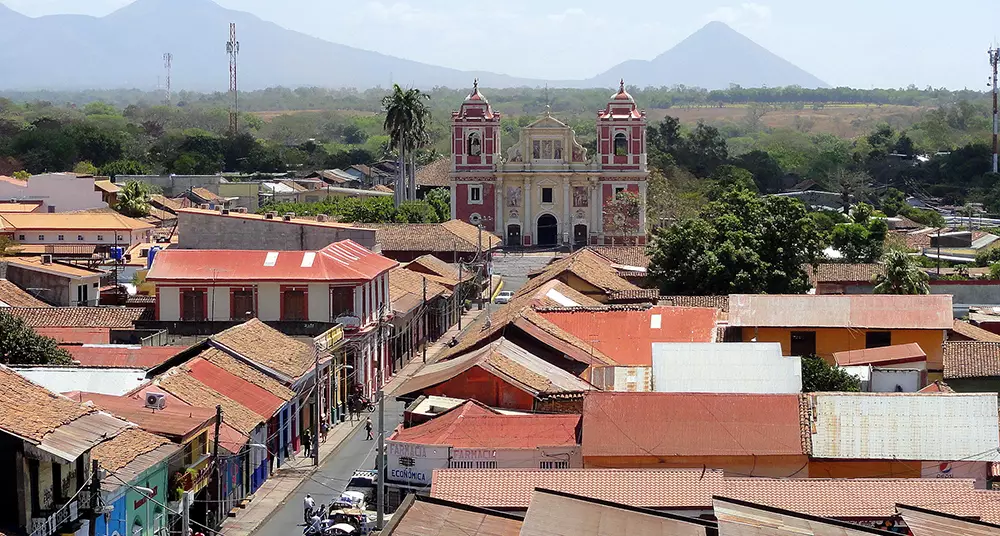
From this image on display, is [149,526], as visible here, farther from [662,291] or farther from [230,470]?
[662,291]

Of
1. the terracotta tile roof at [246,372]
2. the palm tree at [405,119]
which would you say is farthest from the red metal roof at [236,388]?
the palm tree at [405,119]

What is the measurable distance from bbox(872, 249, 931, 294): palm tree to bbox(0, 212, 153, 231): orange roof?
3097 centimetres

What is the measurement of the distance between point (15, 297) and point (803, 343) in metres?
20.8

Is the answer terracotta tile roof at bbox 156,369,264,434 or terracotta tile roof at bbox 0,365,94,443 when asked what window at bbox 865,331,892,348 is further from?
terracotta tile roof at bbox 0,365,94,443

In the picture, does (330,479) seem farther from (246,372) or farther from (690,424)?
(690,424)

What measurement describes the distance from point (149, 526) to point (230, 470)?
482 centimetres

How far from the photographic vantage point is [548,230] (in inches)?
3693

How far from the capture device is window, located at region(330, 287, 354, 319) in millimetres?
39875

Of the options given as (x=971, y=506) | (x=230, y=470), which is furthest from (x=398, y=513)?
(x=230, y=470)

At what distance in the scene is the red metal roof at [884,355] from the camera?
34906mm

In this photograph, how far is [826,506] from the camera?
22328mm

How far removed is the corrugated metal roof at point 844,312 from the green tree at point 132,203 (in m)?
45.0

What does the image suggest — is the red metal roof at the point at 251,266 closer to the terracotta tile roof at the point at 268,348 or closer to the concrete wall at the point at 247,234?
the terracotta tile roof at the point at 268,348

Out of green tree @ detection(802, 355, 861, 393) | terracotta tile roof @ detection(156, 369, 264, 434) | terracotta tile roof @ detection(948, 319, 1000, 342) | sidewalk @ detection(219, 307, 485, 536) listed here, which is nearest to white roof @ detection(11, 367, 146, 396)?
terracotta tile roof @ detection(156, 369, 264, 434)
